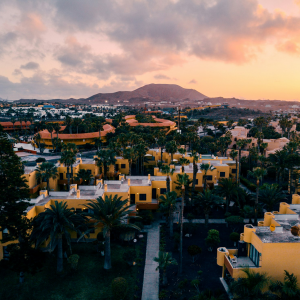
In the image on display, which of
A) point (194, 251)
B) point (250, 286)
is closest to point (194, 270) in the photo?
point (194, 251)

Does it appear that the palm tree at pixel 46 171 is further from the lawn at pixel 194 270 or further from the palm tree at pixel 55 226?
the lawn at pixel 194 270

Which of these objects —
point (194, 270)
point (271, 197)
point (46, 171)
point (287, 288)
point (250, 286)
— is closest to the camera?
point (287, 288)

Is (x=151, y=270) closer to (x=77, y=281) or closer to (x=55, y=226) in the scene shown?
(x=77, y=281)

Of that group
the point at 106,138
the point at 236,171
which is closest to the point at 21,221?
the point at 236,171

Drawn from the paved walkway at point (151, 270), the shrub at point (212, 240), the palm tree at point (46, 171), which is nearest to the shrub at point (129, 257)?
the paved walkway at point (151, 270)

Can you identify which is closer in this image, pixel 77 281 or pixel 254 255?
pixel 254 255

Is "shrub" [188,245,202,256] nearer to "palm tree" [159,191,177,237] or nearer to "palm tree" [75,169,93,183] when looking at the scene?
"palm tree" [159,191,177,237]

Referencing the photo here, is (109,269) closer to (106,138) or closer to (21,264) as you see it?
(21,264)
